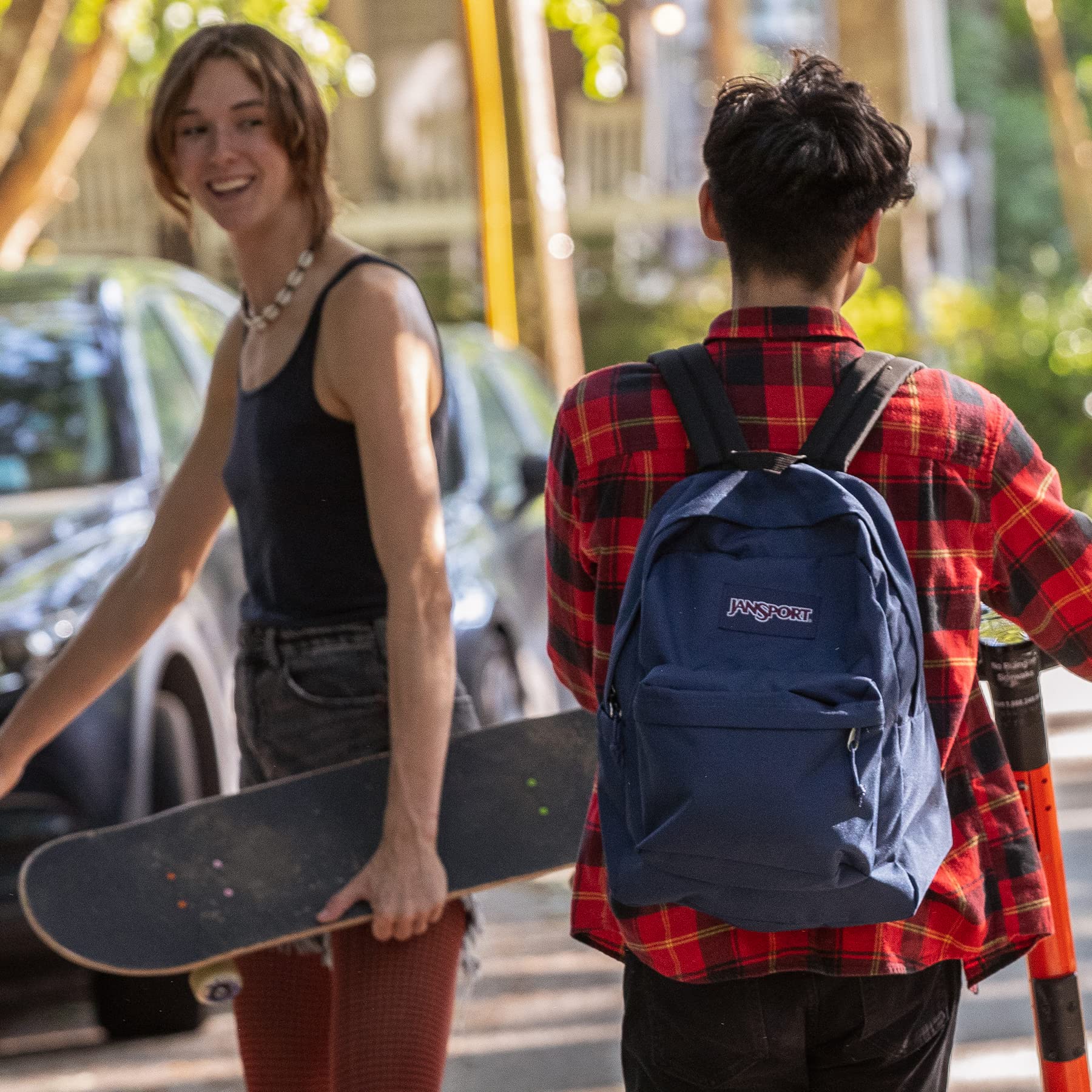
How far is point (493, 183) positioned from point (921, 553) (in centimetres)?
1036

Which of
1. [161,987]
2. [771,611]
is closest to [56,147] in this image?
[161,987]

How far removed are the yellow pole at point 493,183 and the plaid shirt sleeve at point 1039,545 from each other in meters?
10.0

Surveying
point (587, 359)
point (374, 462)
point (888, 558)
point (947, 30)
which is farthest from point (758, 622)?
point (947, 30)

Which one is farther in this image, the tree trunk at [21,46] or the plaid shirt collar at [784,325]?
the tree trunk at [21,46]

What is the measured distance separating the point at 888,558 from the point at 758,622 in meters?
0.16

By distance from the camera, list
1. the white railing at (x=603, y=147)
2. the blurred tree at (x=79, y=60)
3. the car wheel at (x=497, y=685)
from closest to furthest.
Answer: the car wheel at (x=497, y=685)
the blurred tree at (x=79, y=60)
the white railing at (x=603, y=147)

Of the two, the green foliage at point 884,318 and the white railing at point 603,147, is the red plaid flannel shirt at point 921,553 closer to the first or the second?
the green foliage at point 884,318

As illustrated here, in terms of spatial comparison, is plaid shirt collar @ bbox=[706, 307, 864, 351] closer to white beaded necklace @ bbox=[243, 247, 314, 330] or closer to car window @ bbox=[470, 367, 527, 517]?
white beaded necklace @ bbox=[243, 247, 314, 330]

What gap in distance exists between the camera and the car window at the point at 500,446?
745cm

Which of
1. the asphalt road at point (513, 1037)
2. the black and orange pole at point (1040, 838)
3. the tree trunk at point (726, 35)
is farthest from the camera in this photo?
the tree trunk at point (726, 35)

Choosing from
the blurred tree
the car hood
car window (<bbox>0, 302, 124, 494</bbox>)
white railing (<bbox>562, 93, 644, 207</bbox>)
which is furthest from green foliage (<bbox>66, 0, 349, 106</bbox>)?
white railing (<bbox>562, 93, 644, 207</bbox>)

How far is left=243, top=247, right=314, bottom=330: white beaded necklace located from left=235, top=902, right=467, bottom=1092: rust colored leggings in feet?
2.79

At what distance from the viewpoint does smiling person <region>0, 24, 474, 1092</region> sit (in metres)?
2.25

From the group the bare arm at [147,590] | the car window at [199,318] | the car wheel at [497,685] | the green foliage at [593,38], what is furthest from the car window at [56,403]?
the green foliage at [593,38]
